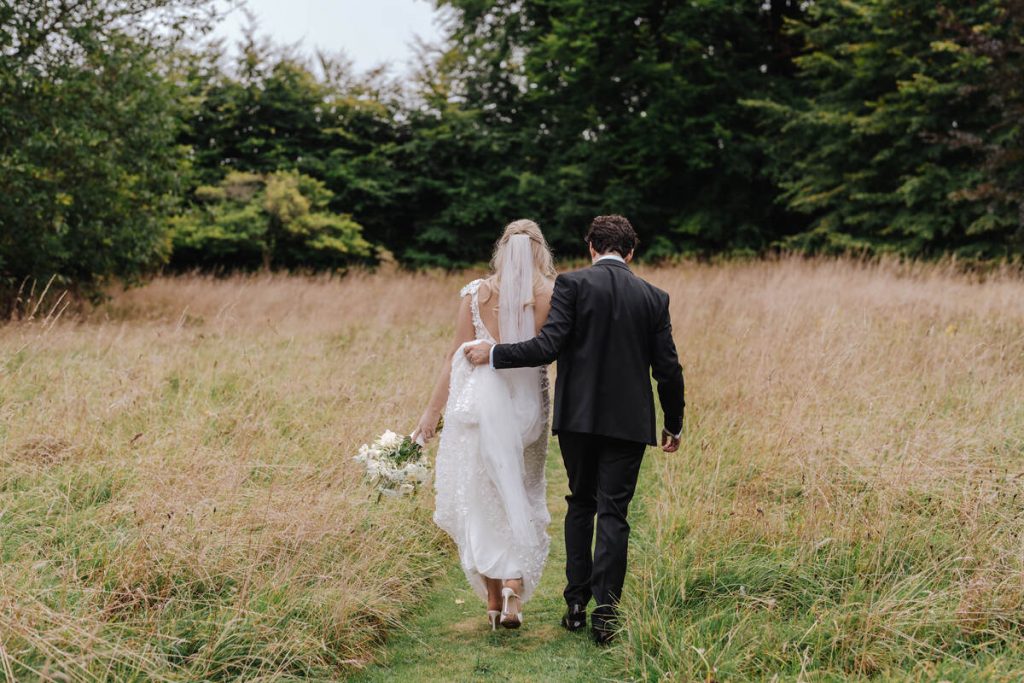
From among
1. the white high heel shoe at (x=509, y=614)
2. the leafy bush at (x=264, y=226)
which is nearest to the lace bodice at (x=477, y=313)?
the white high heel shoe at (x=509, y=614)

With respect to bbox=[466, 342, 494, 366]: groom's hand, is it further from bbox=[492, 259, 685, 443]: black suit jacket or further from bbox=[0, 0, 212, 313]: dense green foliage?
bbox=[0, 0, 212, 313]: dense green foliage

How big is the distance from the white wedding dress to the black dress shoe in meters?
0.23

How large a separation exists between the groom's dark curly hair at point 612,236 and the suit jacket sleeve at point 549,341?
10.5 inches

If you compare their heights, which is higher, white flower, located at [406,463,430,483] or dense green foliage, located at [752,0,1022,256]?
dense green foliage, located at [752,0,1022,256]

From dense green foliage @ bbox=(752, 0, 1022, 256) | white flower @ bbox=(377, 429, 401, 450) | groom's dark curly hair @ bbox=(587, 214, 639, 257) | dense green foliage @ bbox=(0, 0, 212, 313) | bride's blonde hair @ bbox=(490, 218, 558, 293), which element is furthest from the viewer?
dense green foliage @ bbox=(752, 0, 1022, 256)

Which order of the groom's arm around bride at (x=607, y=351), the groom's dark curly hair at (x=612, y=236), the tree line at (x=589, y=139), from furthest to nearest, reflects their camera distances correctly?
1. the tree line at (x=589, y=139)
2. the groom's dark curly hair at (x=612, y=236)
3. the groom's arm around bride at (x=607, y=351)

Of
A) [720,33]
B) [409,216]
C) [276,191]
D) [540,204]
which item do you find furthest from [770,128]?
[276,191]

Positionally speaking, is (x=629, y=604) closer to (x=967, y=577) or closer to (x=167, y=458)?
(x=967, y=577)

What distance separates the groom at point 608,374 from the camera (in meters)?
4.03

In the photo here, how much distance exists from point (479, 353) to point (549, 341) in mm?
419

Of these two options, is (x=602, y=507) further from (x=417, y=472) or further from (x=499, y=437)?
(x=417, y=472)

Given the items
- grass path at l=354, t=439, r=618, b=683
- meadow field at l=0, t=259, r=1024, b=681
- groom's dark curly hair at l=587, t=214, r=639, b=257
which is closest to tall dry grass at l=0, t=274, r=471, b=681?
meadow field at l=0, t=259, r=1024, b=681

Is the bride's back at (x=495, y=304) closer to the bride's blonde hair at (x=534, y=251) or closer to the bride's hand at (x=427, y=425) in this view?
the bride's blonde hair at (x=534, y=251)

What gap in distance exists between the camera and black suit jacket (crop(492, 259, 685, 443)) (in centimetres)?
402
